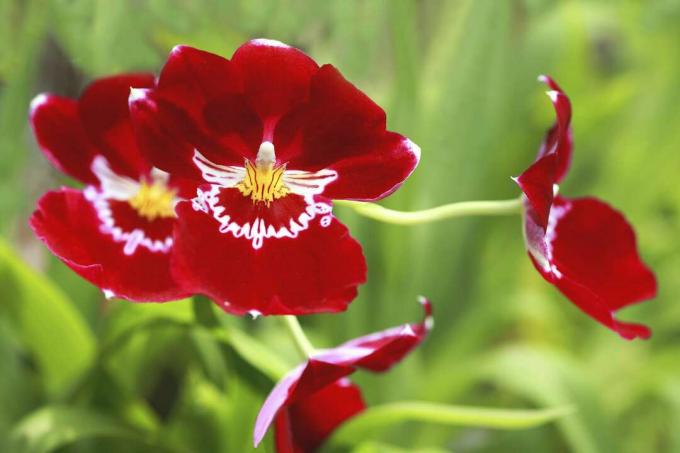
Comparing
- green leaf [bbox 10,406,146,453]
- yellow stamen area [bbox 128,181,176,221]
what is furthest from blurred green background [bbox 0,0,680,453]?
yellow stamen area [bbox 128,181,176,221]

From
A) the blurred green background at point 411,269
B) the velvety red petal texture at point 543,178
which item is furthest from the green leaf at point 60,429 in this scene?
the velvety red petal texture at point 543,178

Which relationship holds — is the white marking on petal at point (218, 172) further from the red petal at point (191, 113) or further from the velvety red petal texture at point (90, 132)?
the velvety red petal texture at point (90, 132)

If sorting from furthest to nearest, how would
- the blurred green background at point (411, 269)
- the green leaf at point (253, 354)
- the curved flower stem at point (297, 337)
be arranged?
the blurred green background at point (411, 269) → the green leaf at point (253, 354) → the curved flower stem at point (297, 337)

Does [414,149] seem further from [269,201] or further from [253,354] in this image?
[253,354]

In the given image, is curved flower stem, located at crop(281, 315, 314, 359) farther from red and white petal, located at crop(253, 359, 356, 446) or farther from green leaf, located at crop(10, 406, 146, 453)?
green leaf, located at crop(10, 406, 146, 453)

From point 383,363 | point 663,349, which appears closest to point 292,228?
point 383,363

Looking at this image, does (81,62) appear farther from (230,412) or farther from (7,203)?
(230,412)

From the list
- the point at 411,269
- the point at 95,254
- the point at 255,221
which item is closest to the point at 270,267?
the point at 255,221
